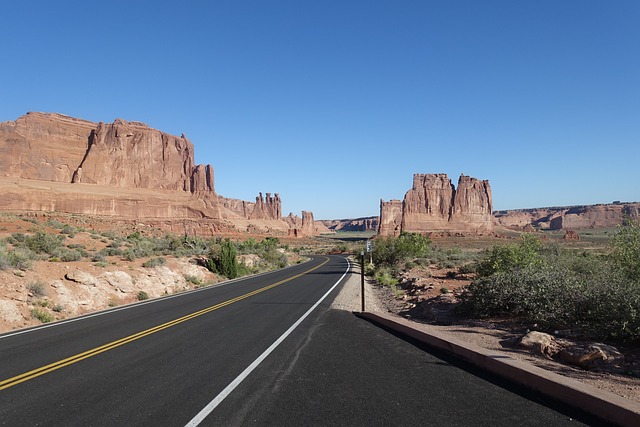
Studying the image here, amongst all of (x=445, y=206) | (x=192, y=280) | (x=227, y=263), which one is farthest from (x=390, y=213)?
(x=192, y=280)

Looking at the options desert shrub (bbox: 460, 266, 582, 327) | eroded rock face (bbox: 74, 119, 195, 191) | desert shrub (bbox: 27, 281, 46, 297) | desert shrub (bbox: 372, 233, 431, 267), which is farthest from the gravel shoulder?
eroded rock face (bbox: 74, 119, 195, 191)

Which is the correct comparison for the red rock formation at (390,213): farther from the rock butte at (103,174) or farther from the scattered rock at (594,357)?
the scattered rock at (594,357)

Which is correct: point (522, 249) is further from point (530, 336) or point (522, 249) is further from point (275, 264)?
point (275, 264)

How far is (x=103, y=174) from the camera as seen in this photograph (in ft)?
313

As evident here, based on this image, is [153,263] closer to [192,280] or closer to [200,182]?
[192,280]

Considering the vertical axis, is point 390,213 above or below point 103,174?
below

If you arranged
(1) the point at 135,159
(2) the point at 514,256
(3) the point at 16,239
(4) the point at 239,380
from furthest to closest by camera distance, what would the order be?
(1) the point at 135,159 < (3) the point at 16,239 < (2) the point at 514,256 < (4) the point at 239,380

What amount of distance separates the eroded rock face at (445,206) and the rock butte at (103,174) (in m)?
73.0

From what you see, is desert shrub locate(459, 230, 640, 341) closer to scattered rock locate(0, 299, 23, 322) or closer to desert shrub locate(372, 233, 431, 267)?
scattered rock locate(0, 299, 23, 322)

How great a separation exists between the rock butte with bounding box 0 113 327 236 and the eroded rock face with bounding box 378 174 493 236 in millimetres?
72954

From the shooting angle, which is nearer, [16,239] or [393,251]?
[16,239]

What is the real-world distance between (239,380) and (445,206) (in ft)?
498

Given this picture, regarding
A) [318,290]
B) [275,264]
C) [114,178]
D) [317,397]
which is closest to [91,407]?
[317,397]

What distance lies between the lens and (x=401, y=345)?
7938 mm
